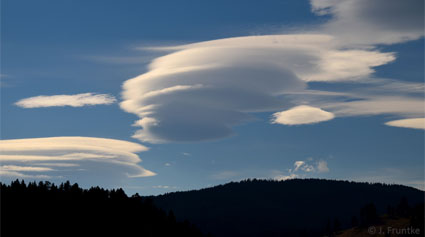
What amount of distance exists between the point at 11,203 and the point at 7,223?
9370mm

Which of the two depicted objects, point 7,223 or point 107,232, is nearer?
point 7,223

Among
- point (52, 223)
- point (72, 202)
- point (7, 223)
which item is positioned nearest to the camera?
point (7, 223)

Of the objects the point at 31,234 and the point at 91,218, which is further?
the point at 91,218

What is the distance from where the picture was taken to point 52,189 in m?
196

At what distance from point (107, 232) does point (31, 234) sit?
3599 cm

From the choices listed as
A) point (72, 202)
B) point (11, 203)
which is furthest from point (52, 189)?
point (11, 203)

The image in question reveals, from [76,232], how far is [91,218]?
11224mm

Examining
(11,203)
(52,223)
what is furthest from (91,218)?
(11,203)

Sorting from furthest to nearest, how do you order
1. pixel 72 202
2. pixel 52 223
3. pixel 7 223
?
pixel 72 202 → pixel 52 223 → pixel 7 223

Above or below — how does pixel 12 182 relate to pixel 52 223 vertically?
above

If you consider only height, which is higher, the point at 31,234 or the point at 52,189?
the point at 52,189

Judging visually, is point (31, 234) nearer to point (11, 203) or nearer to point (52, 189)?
point (11, 203)

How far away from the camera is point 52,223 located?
17875cm

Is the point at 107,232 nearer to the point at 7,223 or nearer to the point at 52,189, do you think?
the point at 52,189
